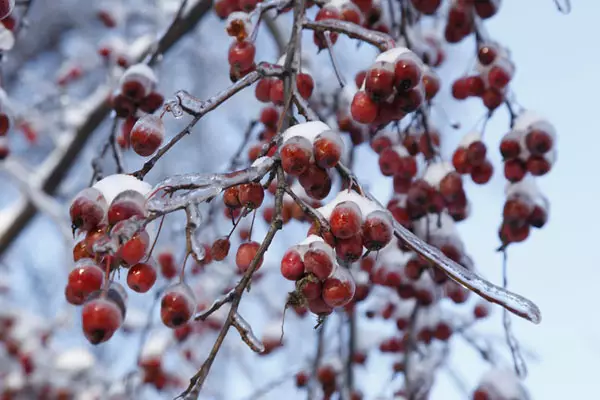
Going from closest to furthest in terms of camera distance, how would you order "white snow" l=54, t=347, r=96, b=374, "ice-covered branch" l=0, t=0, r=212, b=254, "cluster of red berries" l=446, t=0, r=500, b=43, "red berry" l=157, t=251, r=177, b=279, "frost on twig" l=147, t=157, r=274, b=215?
"frost on twig" l=147, t=157, r=274, b=215
"cluster of red berries" l=446, t=0, r=500, b=43
"red berry" l=157, t=251, r=177, b=279
"ice-covered branch" l=0, t=0, r=212, b=254
"white snow" l=54, t=347, r=96, b=374

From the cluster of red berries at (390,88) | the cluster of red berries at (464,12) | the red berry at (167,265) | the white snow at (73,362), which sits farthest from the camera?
the white snow at (73,362)

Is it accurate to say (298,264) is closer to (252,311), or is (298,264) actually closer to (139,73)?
(139,73)

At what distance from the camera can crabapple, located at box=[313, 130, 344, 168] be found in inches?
39.8

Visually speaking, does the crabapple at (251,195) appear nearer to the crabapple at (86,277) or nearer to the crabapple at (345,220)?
the crabapple at (345,220)

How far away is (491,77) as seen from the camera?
1.71 m

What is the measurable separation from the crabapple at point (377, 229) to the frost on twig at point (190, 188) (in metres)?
0.20

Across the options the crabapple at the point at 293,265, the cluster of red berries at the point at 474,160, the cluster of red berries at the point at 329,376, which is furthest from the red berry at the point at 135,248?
the cluster of red berries at the point at 329,376

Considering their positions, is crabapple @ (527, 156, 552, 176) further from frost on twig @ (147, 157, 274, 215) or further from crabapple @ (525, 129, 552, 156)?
frost on twig @ (147, 157, 274, 215)

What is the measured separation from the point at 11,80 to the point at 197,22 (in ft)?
18.3

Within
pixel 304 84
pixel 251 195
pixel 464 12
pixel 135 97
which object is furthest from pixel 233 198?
pixel 464 12

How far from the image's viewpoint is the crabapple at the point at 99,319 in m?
0.92

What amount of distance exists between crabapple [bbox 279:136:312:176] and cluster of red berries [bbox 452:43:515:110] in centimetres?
90

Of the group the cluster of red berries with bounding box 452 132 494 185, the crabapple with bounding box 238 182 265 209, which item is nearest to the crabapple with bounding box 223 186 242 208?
the crabapple with bounding box 238 182 265 209

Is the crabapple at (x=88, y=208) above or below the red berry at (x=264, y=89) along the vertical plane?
above
